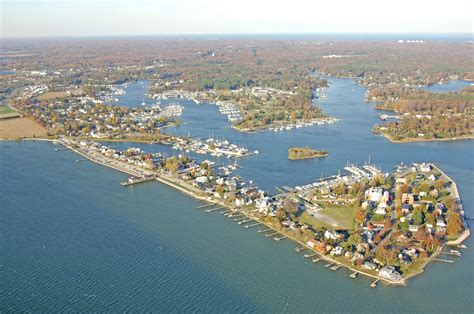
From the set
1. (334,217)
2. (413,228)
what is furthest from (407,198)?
(334,217)

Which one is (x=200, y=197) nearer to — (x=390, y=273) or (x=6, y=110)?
(x=390, y=273)

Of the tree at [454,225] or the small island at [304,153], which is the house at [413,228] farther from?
the small island at [304,153]

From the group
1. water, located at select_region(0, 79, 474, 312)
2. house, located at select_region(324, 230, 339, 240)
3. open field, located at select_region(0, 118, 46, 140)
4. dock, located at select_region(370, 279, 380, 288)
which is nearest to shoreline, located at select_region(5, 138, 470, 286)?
dock, located at select_region(370, 279, 380, 288)

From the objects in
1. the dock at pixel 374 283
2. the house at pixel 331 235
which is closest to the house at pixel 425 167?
the house at pixel 331 235

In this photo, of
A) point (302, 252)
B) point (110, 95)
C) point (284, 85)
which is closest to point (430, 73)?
point (284, 85)

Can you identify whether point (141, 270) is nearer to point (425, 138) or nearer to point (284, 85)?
point (425, 138)
